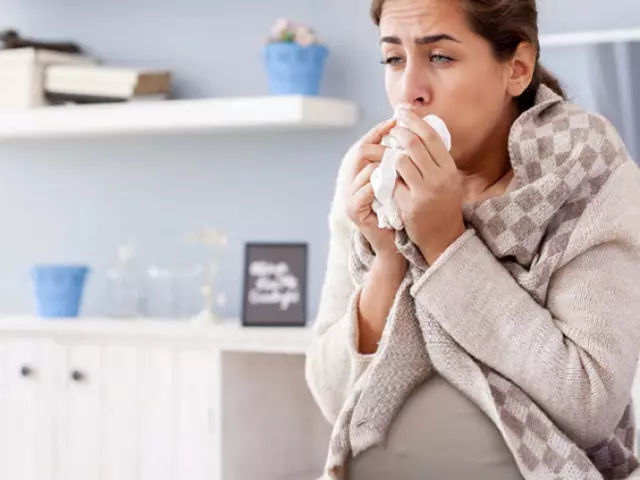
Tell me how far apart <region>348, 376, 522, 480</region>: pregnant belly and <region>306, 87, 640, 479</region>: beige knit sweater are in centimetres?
2

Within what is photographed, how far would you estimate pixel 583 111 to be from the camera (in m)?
1.33

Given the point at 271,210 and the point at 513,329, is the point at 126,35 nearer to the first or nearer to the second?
the point at 271,210

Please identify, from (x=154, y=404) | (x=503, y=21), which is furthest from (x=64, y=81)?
(x=503, y=21)

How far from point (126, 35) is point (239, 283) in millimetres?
819

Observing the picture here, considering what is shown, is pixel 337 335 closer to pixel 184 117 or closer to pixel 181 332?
pixel 181 332

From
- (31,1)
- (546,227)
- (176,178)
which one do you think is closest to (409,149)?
(546,227)

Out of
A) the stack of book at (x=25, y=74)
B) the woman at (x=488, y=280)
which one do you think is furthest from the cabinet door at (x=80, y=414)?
the woman at (x=488, y=280)

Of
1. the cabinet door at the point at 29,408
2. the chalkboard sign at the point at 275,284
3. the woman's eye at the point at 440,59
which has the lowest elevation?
the cabinet door at the point at 29,408

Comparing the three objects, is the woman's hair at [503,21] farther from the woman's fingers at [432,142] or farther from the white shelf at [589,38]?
the white shelf at [589,38]

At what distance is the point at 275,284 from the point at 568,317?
1679 mm

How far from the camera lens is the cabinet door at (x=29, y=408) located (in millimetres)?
2953

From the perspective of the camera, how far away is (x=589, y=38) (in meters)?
2.62

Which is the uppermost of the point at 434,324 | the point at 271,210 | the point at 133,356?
the point at 434,324

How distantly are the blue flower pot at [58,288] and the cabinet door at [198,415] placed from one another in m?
0.53
